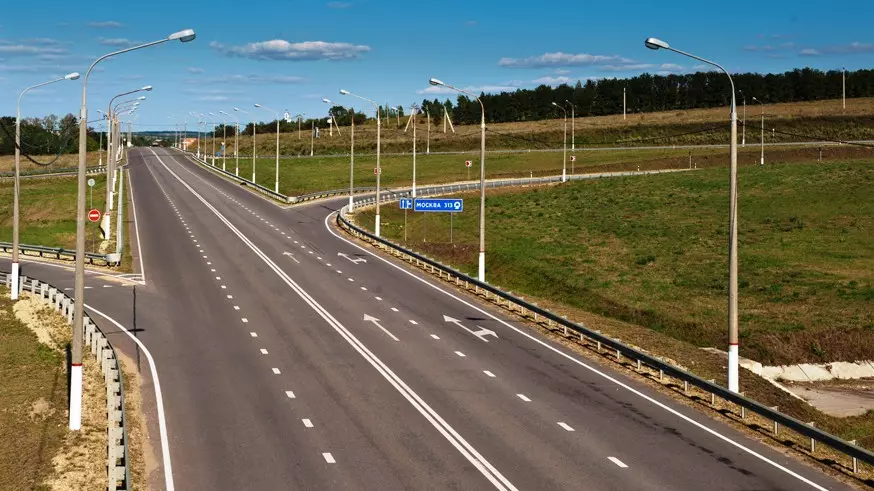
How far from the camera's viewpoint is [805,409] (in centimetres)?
3034

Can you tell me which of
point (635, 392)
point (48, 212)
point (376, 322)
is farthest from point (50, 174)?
point (635, 392)

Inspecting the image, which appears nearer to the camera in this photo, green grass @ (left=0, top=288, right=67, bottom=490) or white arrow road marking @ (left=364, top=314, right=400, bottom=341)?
green grass @ (left=0, top=288, right=67, bottom=490)

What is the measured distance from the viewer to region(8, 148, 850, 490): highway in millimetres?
20734

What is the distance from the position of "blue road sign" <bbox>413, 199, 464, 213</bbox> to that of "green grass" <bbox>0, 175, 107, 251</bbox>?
1990 centimetres

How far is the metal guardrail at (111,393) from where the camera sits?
1936 cm

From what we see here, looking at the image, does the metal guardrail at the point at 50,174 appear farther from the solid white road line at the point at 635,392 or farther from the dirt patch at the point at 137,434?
the dirt patch at the point at 137,434

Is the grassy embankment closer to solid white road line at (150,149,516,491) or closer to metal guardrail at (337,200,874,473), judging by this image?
metal guardrail at (337,200,874,473)

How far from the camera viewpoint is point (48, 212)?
87312mm

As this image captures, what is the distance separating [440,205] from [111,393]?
1369 inches

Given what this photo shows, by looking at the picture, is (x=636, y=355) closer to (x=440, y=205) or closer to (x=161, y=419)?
(x=161, y=419)

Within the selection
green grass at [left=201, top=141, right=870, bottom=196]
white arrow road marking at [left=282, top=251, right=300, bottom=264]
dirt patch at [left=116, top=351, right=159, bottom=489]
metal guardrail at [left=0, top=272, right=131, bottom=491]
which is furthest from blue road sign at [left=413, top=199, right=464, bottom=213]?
green grass at [left=201, top=141, right=870, bottom=196]

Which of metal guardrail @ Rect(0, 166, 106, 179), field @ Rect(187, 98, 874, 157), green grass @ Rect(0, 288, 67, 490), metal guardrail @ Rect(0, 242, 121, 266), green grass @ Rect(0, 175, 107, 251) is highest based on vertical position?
field @ Rect(187, 98, 874, 157)

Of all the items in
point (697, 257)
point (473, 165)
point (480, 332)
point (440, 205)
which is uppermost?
point (473, 165)

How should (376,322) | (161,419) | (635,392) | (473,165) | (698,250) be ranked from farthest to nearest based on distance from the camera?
(473,165) → (698,250) → (376,322) → (635,392) → (161,419)
